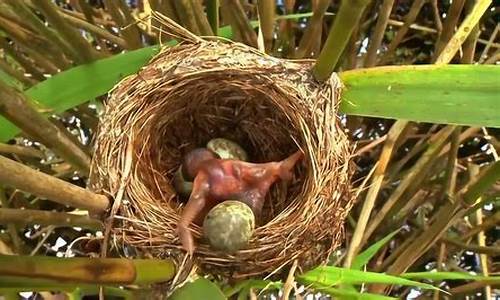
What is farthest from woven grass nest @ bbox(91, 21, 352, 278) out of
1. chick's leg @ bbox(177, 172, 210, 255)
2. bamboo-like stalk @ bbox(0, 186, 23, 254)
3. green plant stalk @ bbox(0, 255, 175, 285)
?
bamboo-like stalk @ bbox(0, 186, 23, 254)

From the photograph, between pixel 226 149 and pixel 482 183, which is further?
pixel 226 149

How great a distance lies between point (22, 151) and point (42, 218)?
0.26 meters

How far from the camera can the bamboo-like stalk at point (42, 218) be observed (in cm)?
62

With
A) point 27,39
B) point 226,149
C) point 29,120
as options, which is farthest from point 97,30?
point 29,120

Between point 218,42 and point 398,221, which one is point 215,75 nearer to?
point 218,42

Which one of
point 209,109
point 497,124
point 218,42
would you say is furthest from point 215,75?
point 497,124

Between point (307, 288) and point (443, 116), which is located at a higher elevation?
point (443, 116)

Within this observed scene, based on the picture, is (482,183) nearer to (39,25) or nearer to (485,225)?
(485,225)

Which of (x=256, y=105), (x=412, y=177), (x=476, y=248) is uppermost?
(x=256, y=105)

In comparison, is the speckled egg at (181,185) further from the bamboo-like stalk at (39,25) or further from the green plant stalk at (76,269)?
the green plant stalk at (76,269)

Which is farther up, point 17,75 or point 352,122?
point 17,75

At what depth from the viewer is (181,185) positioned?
0.84m

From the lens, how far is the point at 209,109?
86 centimetres

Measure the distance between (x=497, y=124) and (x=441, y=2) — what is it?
63 centimetres
